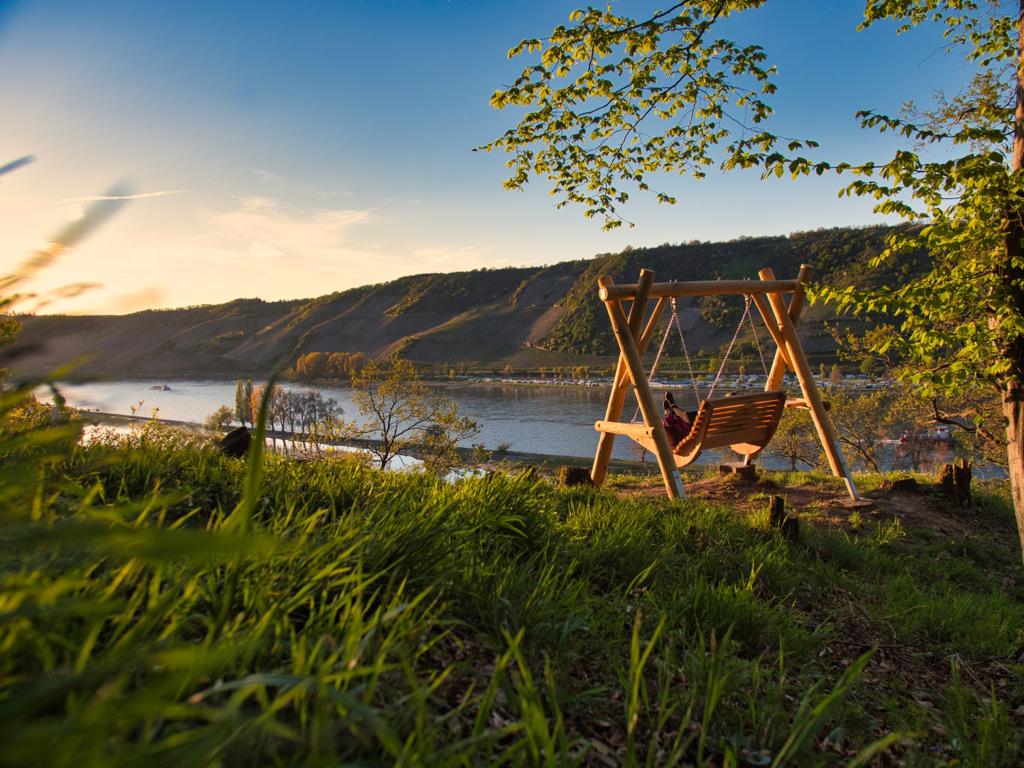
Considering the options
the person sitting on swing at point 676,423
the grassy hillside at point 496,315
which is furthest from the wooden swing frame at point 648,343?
the grassy hillside at point 496,315

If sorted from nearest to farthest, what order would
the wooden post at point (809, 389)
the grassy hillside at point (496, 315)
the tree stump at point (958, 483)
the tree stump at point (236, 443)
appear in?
the tree stump at point (236, 443), the wooden post at point (809, 389), the tree stump at point (958, 483), the grassy hillside at point (496, 315)

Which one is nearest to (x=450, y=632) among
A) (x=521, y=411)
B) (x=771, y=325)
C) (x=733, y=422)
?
(x=733, y=422)

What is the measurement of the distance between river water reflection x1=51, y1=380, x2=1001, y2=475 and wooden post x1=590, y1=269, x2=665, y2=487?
4469 centimetres

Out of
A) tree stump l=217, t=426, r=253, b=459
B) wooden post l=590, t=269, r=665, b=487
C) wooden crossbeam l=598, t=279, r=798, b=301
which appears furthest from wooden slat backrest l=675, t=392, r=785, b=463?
tree stump l=217, t=426, r=253, b=459

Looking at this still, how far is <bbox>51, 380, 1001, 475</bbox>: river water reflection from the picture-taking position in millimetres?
59656

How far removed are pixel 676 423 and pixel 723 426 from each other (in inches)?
21.1

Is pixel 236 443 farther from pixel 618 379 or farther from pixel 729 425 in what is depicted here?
pixel 729 425

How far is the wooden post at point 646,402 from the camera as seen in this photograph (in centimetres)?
625

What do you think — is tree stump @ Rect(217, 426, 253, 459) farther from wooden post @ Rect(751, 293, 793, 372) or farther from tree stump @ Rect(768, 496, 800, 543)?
wooden post @ Rect(751, 293, 793, 372)

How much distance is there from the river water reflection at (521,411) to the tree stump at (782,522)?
4723 centimetres

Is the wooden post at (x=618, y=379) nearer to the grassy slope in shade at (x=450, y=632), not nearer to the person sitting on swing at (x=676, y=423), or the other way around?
the person sitting on swing at (x=676, y=423)

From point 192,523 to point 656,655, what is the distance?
87.1 inches

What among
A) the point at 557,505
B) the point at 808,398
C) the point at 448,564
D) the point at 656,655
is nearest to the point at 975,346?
the point at 808,398

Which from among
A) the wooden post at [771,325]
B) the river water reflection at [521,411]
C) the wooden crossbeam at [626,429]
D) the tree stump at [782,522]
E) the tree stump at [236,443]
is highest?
the wooden post at [771,325]
